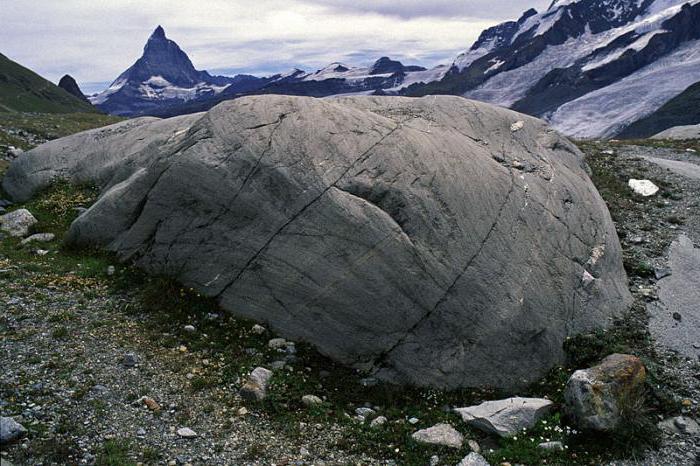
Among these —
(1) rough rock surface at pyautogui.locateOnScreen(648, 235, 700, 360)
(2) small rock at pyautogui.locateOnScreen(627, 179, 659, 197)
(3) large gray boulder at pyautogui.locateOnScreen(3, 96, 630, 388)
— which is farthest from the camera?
(2) small rock at pyautogui.locateOnScreen(627, 179, 659, 197)

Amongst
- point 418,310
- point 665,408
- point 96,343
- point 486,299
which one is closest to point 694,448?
point 665,408

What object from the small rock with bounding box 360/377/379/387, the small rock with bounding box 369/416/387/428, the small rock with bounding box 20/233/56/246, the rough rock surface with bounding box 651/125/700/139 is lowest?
the rough rock surface with bounding box 651/125/700/139

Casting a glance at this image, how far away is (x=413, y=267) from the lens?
1725 cm

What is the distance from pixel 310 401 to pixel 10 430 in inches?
308

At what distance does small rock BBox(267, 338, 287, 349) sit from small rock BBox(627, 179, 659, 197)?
24.9 m

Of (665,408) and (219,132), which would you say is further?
(219,132)

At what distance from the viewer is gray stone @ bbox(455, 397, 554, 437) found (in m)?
14.2

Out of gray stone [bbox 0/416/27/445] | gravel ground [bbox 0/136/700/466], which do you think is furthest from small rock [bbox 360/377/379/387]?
gray stone [bbox 0/416/27/445]

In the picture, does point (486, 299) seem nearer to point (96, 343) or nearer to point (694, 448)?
point (694, 448)

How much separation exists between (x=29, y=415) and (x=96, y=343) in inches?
156

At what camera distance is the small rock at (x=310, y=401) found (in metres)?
15.2

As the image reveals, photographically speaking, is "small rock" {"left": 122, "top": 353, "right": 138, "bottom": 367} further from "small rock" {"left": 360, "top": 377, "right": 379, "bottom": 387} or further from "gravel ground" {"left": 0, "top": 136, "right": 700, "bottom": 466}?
"small rock" {"left": 360, "top": 377, "right": 379, "bottom": 387}

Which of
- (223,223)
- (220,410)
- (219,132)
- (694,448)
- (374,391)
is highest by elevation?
(219,132)

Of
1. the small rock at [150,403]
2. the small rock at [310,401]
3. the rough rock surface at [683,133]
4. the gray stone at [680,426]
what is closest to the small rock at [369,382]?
the small rock at [310,401]
